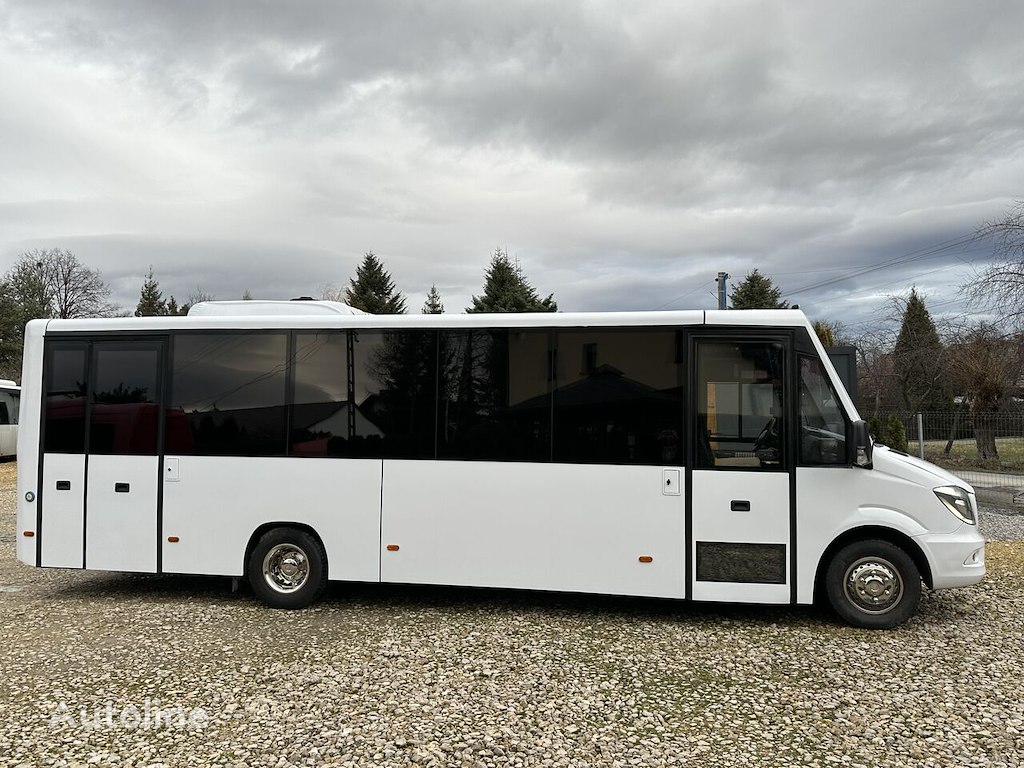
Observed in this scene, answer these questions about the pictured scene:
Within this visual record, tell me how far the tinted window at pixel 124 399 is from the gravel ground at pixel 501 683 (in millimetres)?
1571

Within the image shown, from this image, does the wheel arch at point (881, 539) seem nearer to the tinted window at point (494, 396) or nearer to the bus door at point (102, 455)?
the tinted window at point (494, 396)

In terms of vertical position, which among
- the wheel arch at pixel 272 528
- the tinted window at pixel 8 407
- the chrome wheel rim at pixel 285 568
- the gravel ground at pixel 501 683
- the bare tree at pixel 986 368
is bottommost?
the gravel ground at pixel 501 683

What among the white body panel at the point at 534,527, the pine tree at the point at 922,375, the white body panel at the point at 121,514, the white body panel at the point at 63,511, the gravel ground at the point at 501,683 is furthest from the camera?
the pine tree at the point at 922,375

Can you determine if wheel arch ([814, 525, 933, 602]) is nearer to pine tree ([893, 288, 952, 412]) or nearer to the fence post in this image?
the fence post

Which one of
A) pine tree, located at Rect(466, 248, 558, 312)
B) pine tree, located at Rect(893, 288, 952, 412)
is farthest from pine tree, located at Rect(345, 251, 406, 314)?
pine tree, located at Rect(893, 288, 952, 412)

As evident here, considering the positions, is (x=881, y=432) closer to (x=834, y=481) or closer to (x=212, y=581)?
(x=834, y=481)

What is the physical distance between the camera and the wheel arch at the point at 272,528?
21.2ft

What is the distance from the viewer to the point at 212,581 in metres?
7.72

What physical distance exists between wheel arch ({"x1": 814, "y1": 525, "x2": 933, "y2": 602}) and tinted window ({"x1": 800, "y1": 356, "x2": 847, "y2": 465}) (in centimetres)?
61

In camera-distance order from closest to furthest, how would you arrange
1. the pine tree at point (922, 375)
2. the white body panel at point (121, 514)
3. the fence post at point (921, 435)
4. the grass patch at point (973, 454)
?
1. the white body panel at point (121, 514)
2. the grass patch at point (973, 454)
3. the fence post at point (921, 435)
4. the pine tree at point (922, 375)

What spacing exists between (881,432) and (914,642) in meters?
13.8

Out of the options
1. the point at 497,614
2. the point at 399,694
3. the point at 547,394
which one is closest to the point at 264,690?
the point at 399,694

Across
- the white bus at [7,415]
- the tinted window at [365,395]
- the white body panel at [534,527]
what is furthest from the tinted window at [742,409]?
the white bus at [7,415]

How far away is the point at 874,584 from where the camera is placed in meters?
5.75
